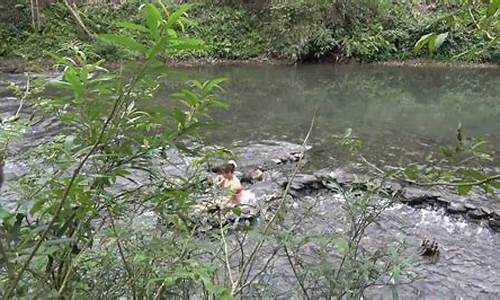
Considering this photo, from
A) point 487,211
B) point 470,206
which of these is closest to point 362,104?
point 470,206

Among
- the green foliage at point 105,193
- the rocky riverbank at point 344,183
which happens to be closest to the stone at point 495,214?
the rocky riverbank at point 344,183

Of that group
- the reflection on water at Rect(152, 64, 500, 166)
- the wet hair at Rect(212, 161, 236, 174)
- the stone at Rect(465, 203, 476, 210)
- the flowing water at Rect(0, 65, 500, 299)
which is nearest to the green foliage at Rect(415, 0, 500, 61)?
the flowing water at Rect(0, 65, 500, 299)

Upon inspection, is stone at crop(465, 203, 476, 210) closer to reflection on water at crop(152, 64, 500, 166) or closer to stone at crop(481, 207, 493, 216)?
stone at crop(481, 207, 493, 216)

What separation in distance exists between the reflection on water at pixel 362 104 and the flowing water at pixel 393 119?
0.02m

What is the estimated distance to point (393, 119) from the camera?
11.1m

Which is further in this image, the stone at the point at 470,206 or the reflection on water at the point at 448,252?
the stone at the point at 470,206

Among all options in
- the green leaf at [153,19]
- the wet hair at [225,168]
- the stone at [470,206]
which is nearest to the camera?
the green leaf at [153,19]

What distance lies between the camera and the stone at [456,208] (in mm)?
6211

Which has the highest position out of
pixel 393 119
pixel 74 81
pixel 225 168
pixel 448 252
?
pixel 74 81

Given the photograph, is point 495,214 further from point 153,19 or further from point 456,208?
point 153,19

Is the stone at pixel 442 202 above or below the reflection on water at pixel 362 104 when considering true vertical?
above

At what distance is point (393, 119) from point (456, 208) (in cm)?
504

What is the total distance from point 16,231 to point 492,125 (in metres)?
10.8

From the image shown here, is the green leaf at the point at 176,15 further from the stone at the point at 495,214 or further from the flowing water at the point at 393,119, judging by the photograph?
the stone at the point at 495,214
